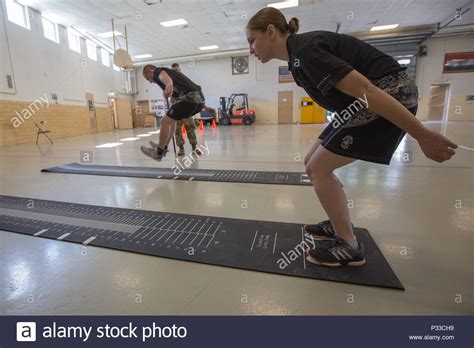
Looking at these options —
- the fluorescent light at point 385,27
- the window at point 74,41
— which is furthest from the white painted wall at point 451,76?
the window at point 74,41

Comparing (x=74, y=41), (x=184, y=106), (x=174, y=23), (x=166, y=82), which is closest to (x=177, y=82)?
(x=166, y=82)

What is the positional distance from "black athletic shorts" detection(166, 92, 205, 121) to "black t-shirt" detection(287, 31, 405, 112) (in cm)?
226

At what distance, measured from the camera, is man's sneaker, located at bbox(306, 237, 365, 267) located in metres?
1.09

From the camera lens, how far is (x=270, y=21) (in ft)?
3.27

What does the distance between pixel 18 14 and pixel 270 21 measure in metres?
10.4

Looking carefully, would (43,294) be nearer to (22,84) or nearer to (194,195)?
(194,195)

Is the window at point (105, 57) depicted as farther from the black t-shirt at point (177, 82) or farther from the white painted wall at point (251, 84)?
the black t-shirt at point (177, 82)

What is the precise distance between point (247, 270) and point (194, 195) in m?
1.18

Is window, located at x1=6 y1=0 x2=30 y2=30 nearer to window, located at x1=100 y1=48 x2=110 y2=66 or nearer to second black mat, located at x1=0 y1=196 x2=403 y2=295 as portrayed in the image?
window, located at x1=100 y1=48 x2=110 y2=66

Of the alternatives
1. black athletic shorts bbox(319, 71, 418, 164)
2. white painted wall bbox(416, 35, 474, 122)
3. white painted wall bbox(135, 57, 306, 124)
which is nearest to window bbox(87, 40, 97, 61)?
white painted wall bbox(135, 57, 306, 124)

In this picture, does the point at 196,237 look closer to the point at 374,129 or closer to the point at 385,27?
the point at 374,129

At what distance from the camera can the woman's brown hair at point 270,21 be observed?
100cm

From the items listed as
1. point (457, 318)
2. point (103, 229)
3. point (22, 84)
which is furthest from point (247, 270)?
point (22, 84)

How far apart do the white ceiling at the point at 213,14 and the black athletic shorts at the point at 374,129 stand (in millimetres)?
8693
